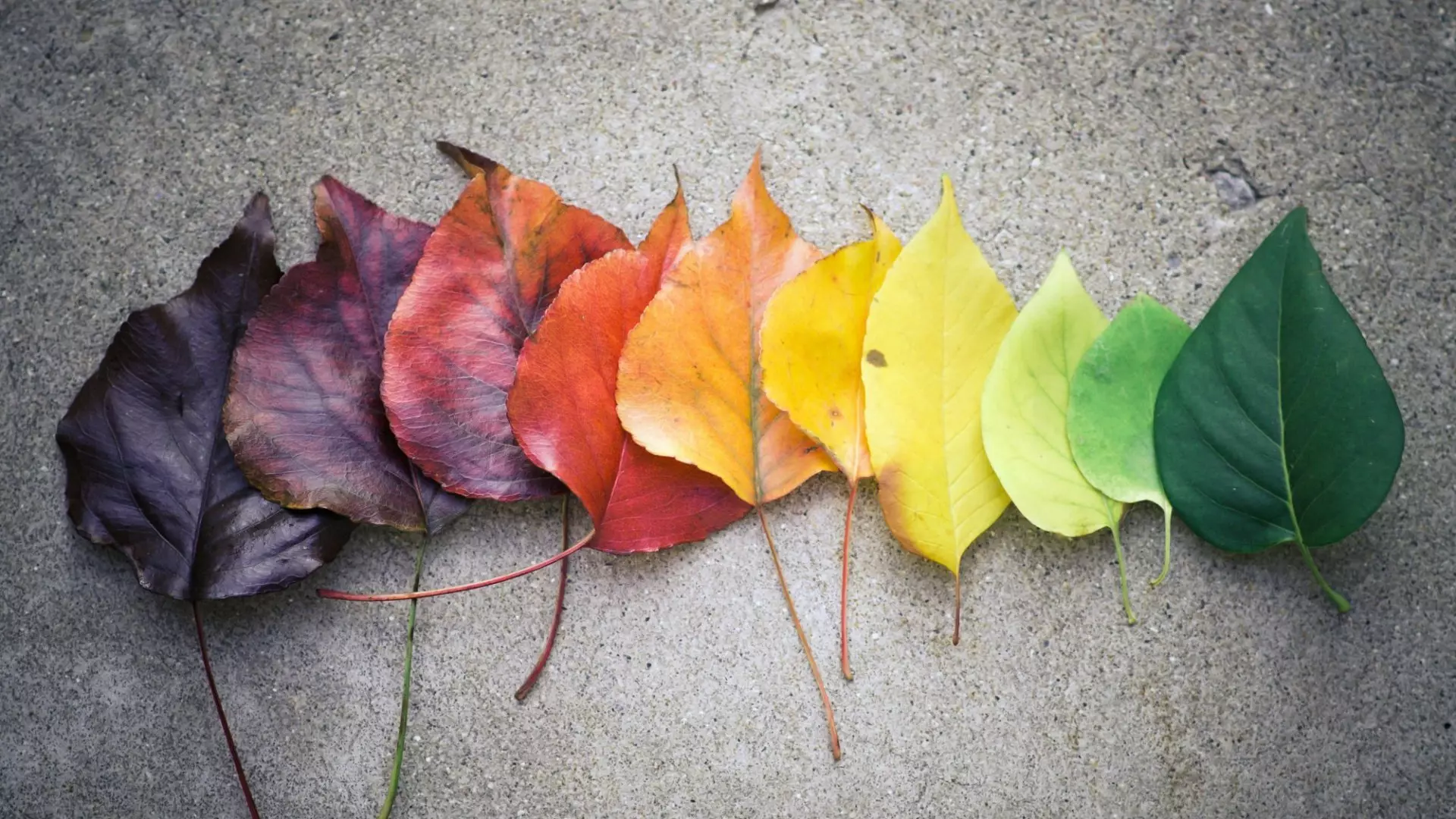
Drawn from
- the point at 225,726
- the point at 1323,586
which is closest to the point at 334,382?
the point at 225,726

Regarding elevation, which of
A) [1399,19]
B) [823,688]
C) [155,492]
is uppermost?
[1399,19]

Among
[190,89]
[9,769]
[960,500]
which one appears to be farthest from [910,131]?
[9,769]

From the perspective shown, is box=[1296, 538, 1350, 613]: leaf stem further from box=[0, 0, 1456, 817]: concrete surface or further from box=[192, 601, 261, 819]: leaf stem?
box=[192, 601, 261, 819]: leaf stem

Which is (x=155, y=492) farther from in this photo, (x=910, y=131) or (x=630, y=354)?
(x=910, y=131)

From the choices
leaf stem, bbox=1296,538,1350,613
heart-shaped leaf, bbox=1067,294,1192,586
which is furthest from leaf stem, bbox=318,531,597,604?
leaf stem, bbox=1296,538,1350,613

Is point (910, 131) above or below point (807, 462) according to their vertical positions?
above

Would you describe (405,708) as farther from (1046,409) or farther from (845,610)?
(1046,409)

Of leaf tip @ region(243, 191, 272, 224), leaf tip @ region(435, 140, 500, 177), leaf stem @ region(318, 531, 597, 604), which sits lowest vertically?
leaf stem @ region(318, 531, 597, 604)

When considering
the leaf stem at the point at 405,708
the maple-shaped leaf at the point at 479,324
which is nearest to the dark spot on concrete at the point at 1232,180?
the maple-shaped leaf at the point at 479,324
